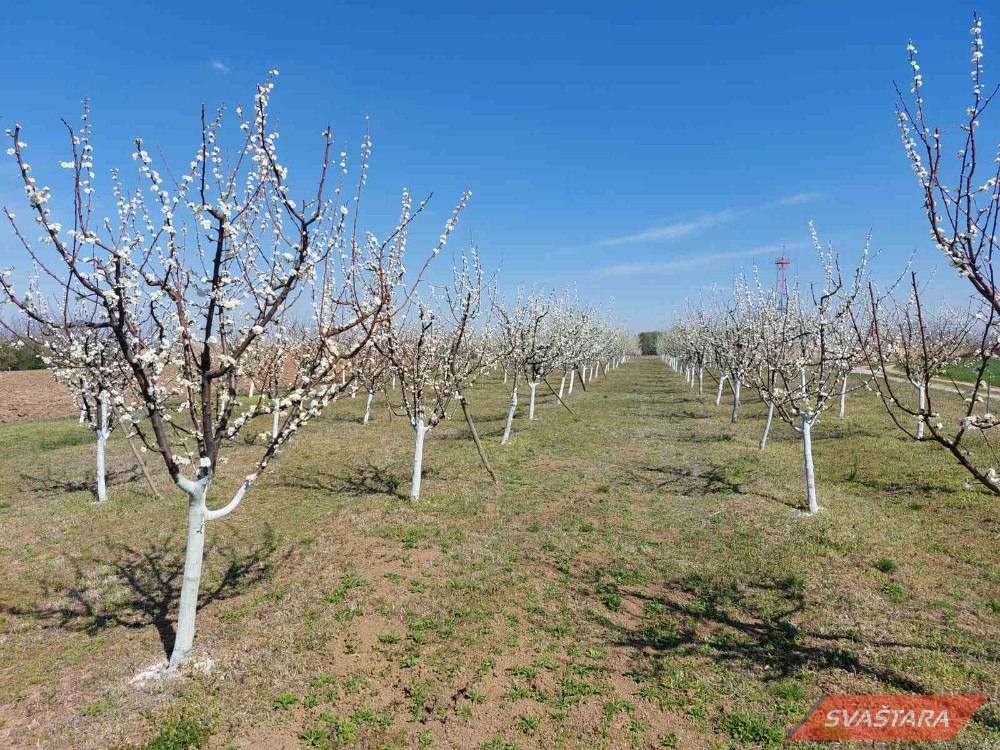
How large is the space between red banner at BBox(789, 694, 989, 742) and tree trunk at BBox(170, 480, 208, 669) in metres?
7.45

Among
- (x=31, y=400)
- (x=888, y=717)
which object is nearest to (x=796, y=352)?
(x=888, y=717)

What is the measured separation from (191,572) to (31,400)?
34914 mm

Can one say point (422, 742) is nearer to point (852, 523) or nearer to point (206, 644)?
point (206, 644)

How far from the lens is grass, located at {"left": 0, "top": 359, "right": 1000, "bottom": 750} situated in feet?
19.0

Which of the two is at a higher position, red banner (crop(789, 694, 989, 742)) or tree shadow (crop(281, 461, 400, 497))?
tree shadow (crop(281, 461, 400, 497))

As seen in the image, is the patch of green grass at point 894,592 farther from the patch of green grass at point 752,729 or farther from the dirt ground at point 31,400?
the dirt ground at point 31,400

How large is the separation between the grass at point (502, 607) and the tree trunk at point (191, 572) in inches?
13.8

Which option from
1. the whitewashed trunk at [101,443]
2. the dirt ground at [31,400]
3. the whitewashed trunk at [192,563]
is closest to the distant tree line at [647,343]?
the dirt ground at [31,400]

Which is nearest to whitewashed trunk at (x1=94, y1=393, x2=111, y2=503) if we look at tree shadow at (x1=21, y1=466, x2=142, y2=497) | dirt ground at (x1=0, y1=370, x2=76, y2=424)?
tree shadow at (x1=21, y1=466, x2=142, y2=497)

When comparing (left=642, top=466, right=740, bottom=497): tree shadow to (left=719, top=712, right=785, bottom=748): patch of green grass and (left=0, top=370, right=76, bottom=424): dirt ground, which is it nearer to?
(left=719, top=712, right=785, bottom=748): patch of green grass

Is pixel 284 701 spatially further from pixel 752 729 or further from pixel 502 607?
pixel 752 729

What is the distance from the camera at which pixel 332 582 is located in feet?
29.0

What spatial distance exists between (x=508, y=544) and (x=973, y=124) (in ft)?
30.6

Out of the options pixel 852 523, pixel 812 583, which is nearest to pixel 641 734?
pixel 812 583
